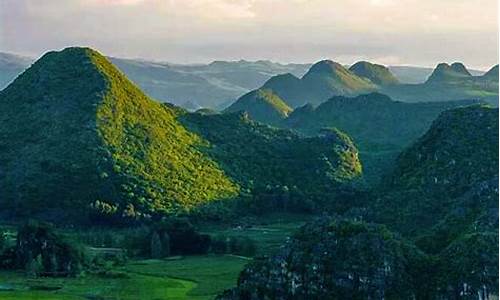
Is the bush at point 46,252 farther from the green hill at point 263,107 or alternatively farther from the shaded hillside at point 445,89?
the shaded hillside at point 445,89

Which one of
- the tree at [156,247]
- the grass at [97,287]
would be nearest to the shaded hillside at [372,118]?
the tree at [156,247]

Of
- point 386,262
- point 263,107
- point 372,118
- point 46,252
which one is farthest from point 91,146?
point 263,107

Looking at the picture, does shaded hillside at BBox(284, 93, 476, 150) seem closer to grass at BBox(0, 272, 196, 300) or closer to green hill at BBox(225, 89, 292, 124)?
green hill at BBox(225, 89, 292, 124)

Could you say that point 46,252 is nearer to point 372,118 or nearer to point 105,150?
point 105,150

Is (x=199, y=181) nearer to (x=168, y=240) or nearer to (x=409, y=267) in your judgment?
(x=168, y=240)

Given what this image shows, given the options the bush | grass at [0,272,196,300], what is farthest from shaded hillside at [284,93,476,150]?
grass at [0,272,196,300]

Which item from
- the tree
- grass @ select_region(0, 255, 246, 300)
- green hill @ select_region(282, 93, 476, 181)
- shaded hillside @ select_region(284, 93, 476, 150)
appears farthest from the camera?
shaded hillside @ select_region(284, 93, 476, 150)
